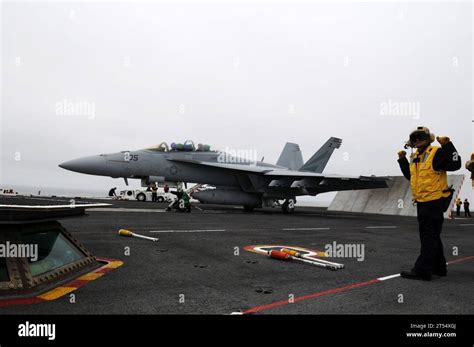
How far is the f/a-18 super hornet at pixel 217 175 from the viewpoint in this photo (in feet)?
57.1

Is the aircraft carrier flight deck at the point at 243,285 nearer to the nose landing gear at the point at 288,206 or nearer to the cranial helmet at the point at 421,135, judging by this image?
the cranial helmet at the point at 421,135

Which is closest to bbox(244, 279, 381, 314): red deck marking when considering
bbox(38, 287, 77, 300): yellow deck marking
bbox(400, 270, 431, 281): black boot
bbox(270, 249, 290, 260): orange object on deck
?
bbox(400, 270, 431, 281): black boot

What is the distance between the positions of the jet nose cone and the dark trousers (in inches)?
581

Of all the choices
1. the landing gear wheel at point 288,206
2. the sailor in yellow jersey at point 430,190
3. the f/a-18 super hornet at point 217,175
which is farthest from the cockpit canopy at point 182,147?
the sailor in yellow jersey at point 430,190

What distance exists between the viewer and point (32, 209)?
3.52 m

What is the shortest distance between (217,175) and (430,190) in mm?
15119

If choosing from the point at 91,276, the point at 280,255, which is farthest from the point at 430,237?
the point at 91,276

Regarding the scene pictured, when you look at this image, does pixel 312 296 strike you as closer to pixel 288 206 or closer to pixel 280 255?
pixel 280 255

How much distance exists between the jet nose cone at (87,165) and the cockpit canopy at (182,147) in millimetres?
2665
